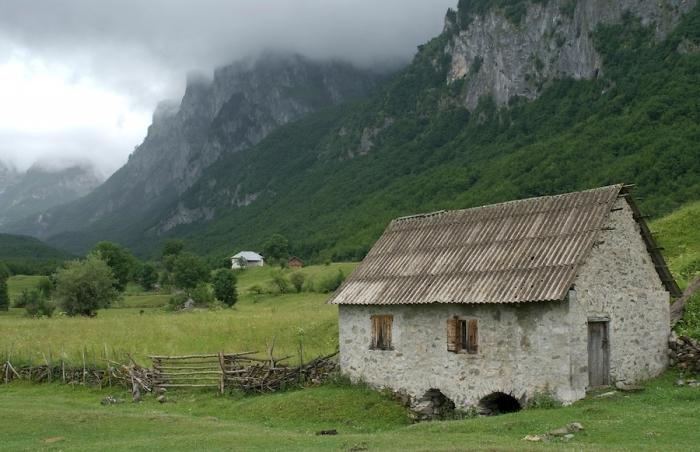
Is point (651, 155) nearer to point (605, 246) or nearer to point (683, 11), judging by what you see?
point (683, 11)

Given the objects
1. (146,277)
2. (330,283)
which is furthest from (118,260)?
(330,283)

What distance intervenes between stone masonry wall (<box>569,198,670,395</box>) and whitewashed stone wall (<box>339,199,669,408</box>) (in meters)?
0.03

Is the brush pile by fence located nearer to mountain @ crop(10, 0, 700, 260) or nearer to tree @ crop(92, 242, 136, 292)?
mountain @ crop(10, 0, 700, 260)

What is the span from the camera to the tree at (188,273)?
346 feet

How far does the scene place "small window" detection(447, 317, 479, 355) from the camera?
24.8m

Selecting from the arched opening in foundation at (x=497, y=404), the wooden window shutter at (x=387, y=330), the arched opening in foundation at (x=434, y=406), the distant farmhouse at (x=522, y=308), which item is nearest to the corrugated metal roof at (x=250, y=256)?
the wooden window shutter at (x=387, y=330)

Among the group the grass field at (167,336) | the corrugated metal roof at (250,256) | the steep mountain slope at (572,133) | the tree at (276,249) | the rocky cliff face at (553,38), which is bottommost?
the grass field at (167,336)

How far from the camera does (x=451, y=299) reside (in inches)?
990

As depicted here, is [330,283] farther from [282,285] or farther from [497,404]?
[497,404]

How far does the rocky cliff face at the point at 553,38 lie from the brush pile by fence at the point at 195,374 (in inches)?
5255

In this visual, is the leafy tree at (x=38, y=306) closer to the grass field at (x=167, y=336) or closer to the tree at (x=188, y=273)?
the tree at (x=188, y=273)

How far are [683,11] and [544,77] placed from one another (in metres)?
43.3

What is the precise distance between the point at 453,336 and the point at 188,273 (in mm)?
85220

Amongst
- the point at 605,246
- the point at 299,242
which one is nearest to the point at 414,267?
the point at 605,246
